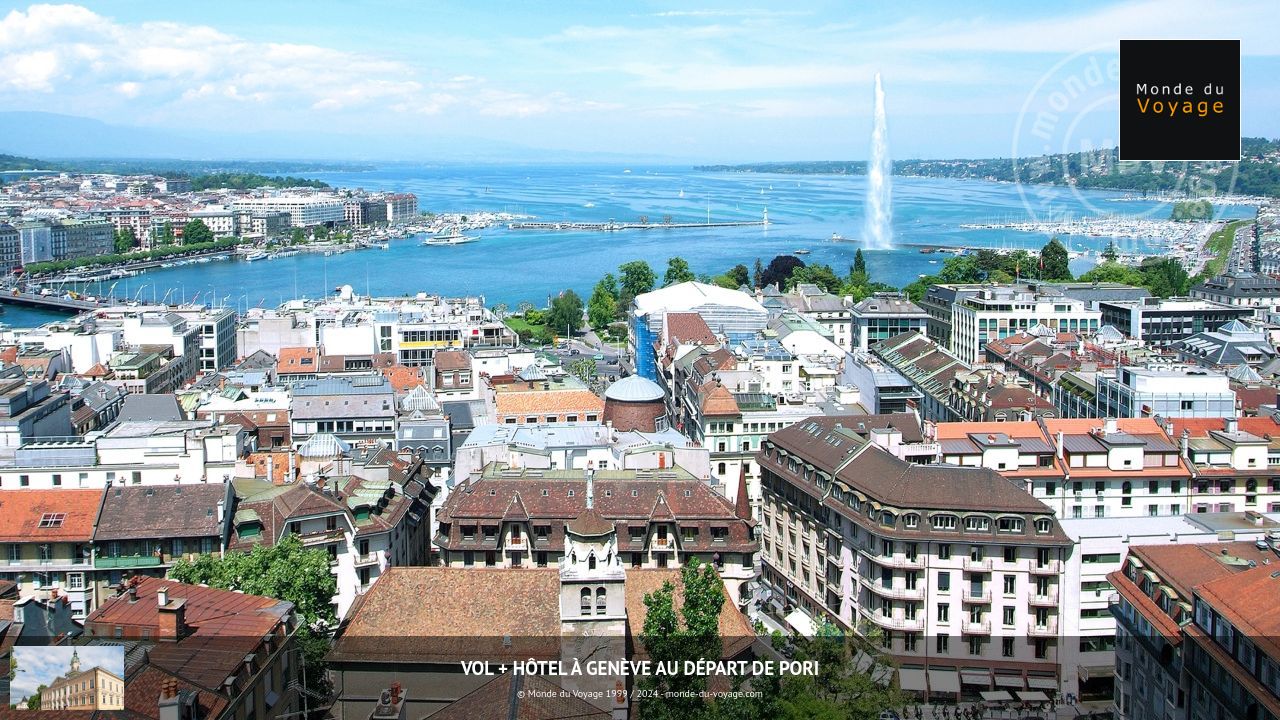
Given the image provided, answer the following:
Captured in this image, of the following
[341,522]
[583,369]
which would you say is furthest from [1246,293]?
[341,522]

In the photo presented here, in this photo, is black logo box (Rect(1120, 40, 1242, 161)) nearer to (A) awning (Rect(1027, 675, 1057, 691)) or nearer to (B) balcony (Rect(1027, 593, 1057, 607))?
(B) balcony (Rect(1027, 593, 1057, 607))

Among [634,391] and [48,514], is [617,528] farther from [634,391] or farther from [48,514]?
[634,391]

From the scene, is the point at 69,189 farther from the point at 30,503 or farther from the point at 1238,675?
the point at 1238,675

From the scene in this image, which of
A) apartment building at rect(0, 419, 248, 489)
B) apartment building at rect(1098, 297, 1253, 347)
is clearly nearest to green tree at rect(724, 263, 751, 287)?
apartment building at rect(1098, 297, 1253, 347)

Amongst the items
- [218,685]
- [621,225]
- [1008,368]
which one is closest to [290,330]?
[1008,368]

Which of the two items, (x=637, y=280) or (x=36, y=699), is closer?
(x=36, y=699)

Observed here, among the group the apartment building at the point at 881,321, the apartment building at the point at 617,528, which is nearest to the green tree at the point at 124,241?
the apartment building at the point at 881,321
